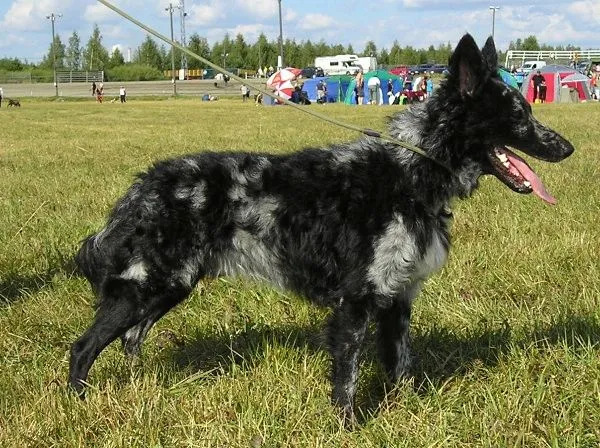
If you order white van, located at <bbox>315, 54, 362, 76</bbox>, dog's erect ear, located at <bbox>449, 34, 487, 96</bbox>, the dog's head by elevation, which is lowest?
the dog's head

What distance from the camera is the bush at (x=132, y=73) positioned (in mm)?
116688

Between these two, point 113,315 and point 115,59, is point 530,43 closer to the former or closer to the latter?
point 115,59

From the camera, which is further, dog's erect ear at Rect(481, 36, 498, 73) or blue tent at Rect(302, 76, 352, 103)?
blue tent at Rect(302, 76, 352, 103)

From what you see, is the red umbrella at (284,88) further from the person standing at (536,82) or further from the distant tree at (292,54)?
the distant tree at (292,54)

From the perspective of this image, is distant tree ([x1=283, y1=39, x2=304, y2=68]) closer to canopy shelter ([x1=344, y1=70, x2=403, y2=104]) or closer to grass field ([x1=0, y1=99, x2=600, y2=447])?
canopy shelter ([x1=344, y1=70, x2=403, y2=104])

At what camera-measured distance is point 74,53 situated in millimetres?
130000

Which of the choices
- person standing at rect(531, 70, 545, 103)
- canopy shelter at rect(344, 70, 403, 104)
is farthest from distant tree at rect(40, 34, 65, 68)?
person standing at rect(531, 70, 545, 103)

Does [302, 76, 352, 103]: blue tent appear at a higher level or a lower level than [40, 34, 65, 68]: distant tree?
lower

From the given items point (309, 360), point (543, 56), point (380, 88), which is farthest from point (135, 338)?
point (543, 56)

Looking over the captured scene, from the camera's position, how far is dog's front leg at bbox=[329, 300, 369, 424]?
3.49 meters

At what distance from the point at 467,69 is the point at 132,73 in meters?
120

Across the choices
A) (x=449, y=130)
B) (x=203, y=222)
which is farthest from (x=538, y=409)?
(x=203, y=222)

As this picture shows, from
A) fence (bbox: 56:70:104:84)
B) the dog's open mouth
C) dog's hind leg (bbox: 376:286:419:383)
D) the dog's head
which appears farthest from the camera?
fence (bbox: 56:70:104:84)

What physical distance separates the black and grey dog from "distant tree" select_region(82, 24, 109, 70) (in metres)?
130
